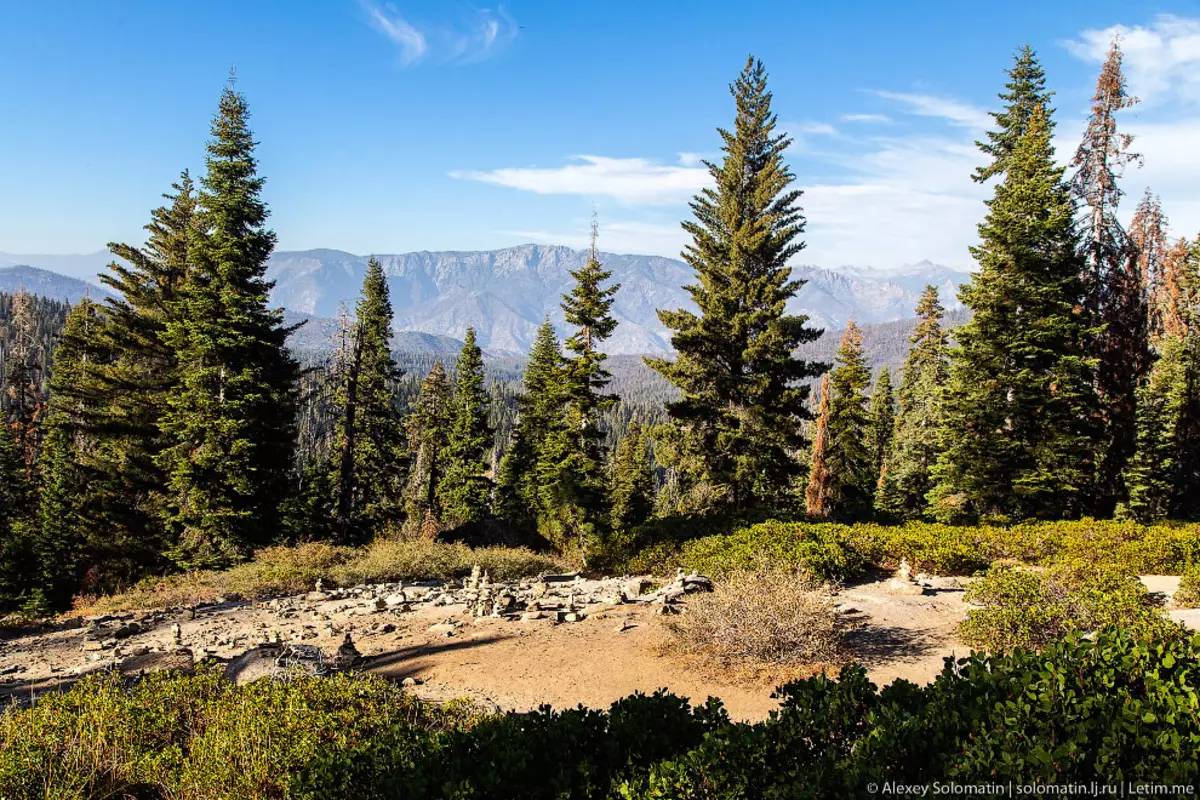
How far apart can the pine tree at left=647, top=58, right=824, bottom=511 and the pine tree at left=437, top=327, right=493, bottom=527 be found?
729 inches

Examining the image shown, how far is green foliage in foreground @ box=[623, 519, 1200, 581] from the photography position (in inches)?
514

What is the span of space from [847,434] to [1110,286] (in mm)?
11665

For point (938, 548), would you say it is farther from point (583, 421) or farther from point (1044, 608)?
point (583, 421)

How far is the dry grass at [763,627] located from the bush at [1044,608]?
1.87m

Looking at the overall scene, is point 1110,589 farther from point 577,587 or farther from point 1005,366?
point 1005,366

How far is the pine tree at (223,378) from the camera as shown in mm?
21188

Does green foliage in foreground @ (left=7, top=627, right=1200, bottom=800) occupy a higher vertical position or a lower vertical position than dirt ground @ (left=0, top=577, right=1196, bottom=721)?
higher

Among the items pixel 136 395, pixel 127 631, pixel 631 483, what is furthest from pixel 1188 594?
pixel 631 483

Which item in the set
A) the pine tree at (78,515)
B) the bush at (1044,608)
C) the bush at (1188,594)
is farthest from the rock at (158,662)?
the pine tree at (78,515)

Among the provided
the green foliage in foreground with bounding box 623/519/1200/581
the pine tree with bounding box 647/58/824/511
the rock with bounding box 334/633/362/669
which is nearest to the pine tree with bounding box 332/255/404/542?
the pine tree with bounding box 647/58/824/511

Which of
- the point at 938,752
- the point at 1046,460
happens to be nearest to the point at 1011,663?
the point at 938,752

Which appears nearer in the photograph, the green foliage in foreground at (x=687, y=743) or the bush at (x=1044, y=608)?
the green foliage in foreground at (x=687, y=743)

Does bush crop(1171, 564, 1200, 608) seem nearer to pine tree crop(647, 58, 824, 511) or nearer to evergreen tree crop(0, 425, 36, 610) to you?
pine tree crop(647, 58, 824, 511)

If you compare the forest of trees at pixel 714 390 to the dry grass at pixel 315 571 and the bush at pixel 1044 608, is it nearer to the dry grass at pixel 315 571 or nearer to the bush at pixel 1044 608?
the dry grass at pixel 315 571
